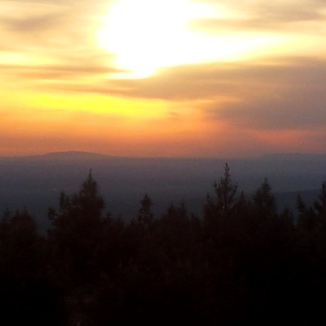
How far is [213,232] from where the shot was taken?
25.8 m

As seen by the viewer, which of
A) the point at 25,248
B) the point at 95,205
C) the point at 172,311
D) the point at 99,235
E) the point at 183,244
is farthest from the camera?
the point at 95,205

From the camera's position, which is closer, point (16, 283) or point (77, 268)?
point (16, 283)

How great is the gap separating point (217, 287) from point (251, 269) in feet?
5.06

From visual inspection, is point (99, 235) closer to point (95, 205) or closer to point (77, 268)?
point (77, 268)

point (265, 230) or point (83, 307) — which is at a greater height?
point (265, 230)

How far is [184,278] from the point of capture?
2025 centimetres

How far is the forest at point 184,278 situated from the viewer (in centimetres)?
2002

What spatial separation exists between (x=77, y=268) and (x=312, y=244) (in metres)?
8.29

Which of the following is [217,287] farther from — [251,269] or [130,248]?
[130,248]

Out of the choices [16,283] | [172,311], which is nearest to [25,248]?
[16,283]

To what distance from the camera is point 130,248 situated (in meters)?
28.7

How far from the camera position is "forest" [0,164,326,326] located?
20016 millimetres

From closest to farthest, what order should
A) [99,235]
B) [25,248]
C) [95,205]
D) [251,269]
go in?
[25,248]
[251,269]
[99,235]
[95,205]

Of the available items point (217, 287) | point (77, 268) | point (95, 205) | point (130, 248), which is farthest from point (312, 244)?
point (95, 205)
